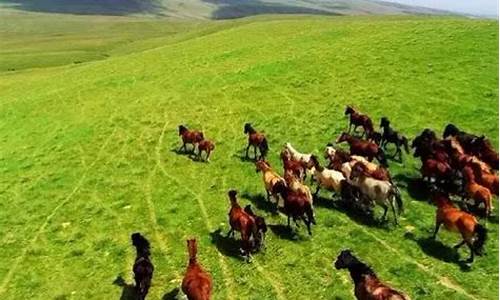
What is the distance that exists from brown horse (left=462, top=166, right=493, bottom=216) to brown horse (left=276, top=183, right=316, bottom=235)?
5967 millimetres

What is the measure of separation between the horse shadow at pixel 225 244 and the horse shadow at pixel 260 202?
7.43ft

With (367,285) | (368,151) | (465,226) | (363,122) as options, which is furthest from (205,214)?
(363,122)

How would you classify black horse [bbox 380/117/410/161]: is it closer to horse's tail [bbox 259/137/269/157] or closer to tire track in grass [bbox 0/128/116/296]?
horse's tail [bbox 259/137/269/157]

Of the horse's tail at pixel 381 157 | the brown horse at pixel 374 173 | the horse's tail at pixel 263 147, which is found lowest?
the horse's tail at pixel 263 147

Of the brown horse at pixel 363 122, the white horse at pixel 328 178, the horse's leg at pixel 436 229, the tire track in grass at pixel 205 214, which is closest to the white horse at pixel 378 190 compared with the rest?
the white horse at pixel 328 178

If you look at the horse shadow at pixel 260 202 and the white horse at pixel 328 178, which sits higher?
the white horse at pixel 328 178

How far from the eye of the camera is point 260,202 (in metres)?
24.2

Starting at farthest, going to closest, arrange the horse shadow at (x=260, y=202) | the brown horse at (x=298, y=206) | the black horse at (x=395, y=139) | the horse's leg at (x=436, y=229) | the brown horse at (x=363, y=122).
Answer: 1. the brown horse at (x=363, y=122)
2. the black horse at (x=395, y=139)
3. the horse shadow at (x=260, y=202)
4. the brown horse at (x=298, y=206)
5. the horse's leg at (x=436, y=229)

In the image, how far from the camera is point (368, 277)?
14766mm

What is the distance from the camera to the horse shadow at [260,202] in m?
23.3

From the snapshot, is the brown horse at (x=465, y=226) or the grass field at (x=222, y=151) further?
the grass field at (x=222, y=151)

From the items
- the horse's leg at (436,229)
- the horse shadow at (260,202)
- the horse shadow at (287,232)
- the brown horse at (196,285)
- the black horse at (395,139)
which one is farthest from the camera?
the black horse at (395,139)

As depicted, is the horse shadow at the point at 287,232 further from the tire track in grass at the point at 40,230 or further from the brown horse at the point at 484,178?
the tire track in grass at the point at 40,230

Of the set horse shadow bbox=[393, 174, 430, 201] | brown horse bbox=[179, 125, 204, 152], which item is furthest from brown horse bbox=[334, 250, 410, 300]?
brown horse bbox=[179, 125, 204, 152]
